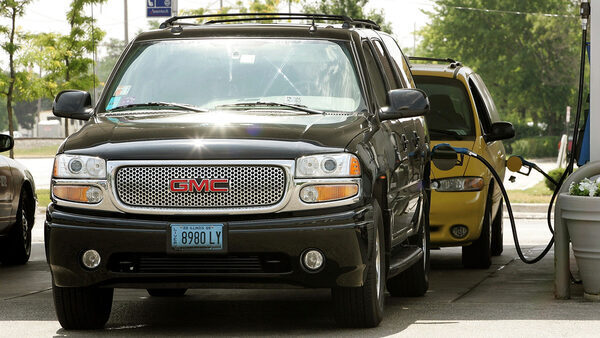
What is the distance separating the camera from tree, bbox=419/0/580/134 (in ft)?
246

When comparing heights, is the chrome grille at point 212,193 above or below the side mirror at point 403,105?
below

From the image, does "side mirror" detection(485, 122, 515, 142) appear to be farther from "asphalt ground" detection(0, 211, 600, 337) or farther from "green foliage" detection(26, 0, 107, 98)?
"green foliage" detection(26, 0, 107, 98)

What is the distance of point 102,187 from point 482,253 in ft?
19.1

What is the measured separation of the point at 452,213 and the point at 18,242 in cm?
455

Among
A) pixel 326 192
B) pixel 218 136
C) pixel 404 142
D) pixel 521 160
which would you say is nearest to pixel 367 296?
pixel 326 192

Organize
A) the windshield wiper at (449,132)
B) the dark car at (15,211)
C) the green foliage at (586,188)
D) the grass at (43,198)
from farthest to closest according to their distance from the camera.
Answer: the grass at (43,198), the dark car at (15,211), the windshield wiper at (449,132), the green foliage at (586,188)

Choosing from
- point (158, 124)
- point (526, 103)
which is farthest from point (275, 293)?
point (526, 103)

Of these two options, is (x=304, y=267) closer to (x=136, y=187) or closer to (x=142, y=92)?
(x=136, y=187)

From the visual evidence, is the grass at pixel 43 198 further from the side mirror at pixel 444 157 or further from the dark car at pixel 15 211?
the side mirror at pixel 444 157

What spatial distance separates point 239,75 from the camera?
8172 millimetres

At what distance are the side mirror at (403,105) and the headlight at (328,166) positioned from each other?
3.06 feet

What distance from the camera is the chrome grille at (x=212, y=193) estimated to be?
22.9 ft

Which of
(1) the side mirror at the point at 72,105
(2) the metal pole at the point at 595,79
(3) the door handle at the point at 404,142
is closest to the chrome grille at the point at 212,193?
(1) the side mirror at the point at 72,105

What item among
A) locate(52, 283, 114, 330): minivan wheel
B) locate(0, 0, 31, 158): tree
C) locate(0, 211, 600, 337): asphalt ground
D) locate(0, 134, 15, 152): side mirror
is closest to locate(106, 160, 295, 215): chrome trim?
locate(52, 283, 114, 330): minivan wheel
